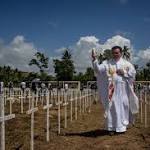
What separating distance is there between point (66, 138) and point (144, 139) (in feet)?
6.81

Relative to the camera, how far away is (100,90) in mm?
13531

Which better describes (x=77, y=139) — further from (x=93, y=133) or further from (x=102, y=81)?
(x=102, y=81)

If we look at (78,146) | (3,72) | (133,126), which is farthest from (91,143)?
(3,72)

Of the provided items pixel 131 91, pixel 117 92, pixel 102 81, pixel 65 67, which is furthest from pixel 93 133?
pixel 65 67

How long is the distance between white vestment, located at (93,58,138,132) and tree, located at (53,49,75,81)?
7432 centimetres

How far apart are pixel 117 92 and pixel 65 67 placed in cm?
7669

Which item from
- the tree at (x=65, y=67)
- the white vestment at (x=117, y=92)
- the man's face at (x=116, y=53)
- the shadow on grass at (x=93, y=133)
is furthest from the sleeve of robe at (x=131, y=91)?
the tree at (x=65, y=67)

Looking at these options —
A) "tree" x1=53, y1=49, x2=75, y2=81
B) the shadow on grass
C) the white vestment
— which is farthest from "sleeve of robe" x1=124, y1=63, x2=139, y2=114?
"tree" x1=53, y1=49, x2=75, y2=81

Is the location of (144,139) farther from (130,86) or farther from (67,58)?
(67,58)

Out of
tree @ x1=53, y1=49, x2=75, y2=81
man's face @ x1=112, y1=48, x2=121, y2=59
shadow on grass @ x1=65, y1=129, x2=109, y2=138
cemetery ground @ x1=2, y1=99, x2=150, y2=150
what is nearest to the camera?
cemetery ground @ x1=2, y1=99, x2=150, y2=150

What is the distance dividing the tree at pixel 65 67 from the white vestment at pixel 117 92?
7432 centimetres

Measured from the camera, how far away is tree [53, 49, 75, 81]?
88756 mm

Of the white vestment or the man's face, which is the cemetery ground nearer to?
the white vestment

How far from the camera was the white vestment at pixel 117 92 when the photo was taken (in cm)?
1320
